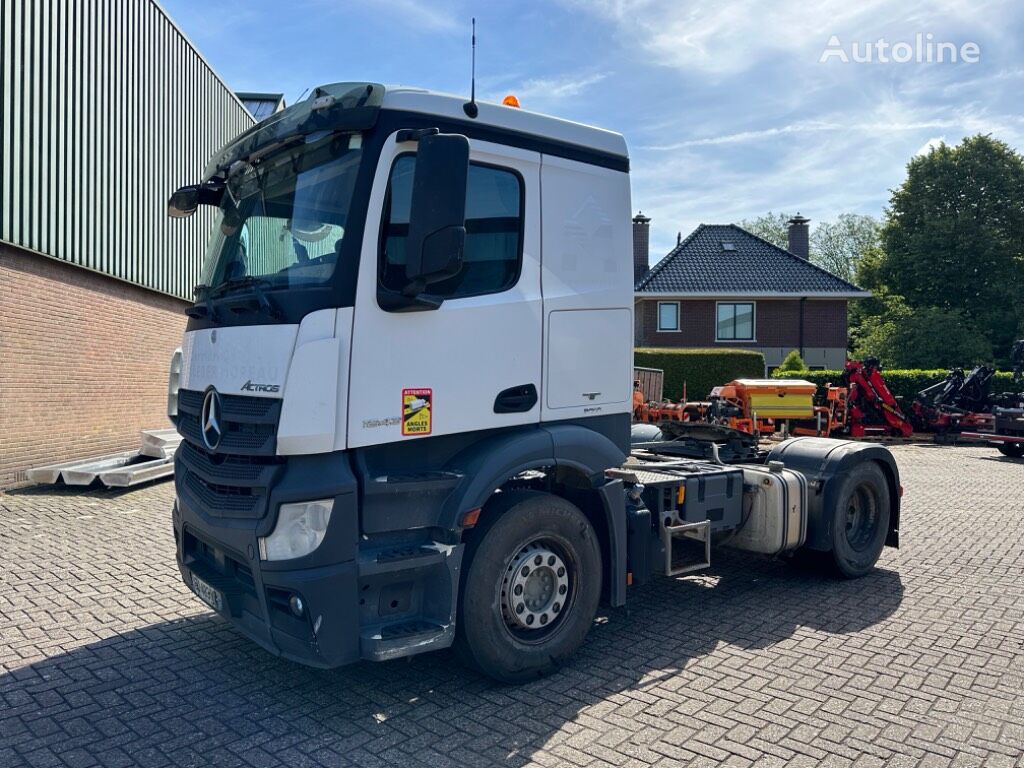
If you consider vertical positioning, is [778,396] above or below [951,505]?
above

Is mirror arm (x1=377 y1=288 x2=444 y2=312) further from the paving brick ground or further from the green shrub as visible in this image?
the green shrub

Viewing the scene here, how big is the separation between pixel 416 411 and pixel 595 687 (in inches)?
70.1

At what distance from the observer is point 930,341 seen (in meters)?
32.0

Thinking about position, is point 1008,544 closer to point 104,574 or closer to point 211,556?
point 211,556

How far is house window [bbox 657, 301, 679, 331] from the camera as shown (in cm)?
2998

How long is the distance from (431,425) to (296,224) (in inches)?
48.0

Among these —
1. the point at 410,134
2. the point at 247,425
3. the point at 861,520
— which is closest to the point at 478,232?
the point at 410,134

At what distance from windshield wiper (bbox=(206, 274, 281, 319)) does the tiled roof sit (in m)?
25.9

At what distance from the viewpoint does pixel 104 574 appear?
21.1 feet

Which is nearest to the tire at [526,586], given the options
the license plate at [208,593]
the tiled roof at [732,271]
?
the license plate at [208,593]

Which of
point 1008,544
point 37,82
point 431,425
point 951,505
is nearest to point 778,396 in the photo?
point 951,505

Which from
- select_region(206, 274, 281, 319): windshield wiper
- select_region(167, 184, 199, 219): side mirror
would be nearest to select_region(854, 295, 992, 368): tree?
select_region(167, 184, 199, 219): side mirror

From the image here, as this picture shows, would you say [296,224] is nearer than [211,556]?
Yes

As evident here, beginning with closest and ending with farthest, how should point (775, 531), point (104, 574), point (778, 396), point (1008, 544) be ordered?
point (775, 531)
point (104, 574)
point (1008, 544)
point (778, 396)
